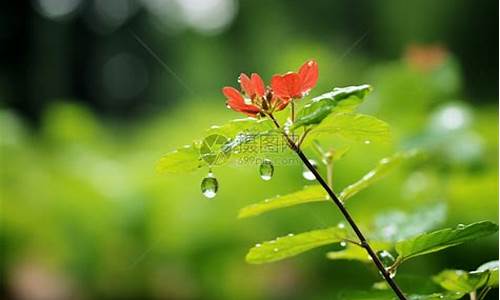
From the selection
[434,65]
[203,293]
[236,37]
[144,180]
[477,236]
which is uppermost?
[236,37]

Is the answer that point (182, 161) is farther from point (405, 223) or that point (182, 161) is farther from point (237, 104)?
point (405, 223)

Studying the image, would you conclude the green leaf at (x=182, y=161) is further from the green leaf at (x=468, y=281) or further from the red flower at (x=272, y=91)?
the green leaf at (x=468, y=281)

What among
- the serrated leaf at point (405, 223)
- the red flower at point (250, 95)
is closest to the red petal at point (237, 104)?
the red flower at point (250, 95)

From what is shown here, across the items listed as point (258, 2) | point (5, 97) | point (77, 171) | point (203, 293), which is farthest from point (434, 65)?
point (5, 97)

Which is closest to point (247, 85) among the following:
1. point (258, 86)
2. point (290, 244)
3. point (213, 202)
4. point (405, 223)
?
point (258, 86)

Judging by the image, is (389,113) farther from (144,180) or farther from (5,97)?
(5,97)

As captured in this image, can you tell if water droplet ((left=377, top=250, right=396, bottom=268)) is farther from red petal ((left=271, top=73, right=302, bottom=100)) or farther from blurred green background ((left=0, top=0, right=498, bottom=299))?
red petal ((left=271, top=73, right=302, bottom=100))
